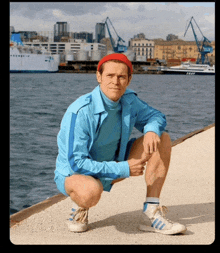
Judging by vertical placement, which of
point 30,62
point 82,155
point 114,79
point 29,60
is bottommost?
point 82,155

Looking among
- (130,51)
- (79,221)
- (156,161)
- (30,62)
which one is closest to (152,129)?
(156,161)

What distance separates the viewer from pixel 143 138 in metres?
1.82

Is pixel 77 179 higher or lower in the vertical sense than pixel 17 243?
higher

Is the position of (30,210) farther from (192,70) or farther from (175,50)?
(175,50)

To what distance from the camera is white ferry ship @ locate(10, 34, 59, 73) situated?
38.0 meters

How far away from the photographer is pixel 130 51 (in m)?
46.6

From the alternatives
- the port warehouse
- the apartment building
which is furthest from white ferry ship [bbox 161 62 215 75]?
the apartment building

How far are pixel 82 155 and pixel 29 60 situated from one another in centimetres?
3771

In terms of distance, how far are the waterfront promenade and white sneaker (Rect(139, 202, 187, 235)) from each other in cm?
3

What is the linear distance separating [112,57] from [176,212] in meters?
0.94

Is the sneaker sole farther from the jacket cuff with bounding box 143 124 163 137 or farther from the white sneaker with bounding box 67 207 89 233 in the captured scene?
the jacket cuff with bounding box 143 124 163 137

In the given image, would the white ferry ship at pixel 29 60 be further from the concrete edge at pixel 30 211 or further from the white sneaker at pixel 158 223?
the white sneaker at pixel 158 223
